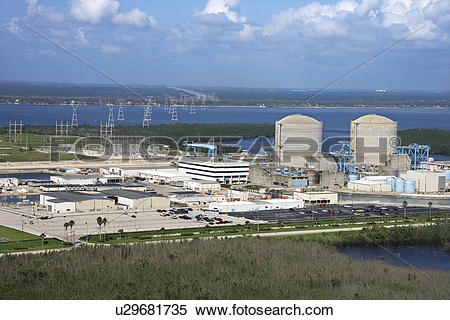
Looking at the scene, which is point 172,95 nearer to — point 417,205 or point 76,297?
point 417,205

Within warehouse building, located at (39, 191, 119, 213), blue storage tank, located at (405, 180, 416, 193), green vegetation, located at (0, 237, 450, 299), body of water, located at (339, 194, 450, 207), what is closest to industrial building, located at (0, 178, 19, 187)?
warehouse building, located at (39, 191, 119, 213)

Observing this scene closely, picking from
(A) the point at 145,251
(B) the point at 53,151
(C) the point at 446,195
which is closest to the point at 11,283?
(A) the point at 145,251

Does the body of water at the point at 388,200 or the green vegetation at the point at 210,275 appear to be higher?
the body of water at the point at 388,200

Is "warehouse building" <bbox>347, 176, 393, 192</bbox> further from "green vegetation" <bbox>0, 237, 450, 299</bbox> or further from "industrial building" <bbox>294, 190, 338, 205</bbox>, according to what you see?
"green vegetation" <bbox>0, 237, 450, 299</bbox>

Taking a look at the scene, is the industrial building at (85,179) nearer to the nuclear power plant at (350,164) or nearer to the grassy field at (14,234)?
the nuclear power plant at (350,164)

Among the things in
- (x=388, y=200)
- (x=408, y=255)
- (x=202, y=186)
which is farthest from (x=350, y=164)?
(x=408, y=255)

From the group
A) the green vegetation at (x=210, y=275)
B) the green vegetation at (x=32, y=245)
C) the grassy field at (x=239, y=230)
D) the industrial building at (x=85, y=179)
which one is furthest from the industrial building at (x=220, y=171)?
the green vegetation at (x=210, y=275)
